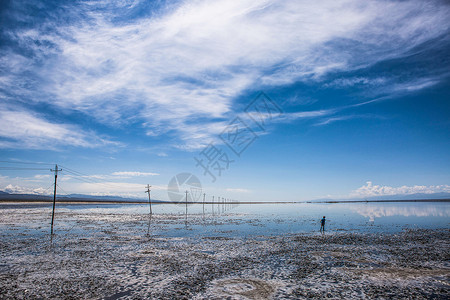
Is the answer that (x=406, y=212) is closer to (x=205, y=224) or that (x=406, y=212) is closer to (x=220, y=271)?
(x=205, y=224)

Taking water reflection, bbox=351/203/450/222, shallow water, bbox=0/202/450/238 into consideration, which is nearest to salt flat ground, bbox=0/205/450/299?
shallow water, bbox=0/202/450/238

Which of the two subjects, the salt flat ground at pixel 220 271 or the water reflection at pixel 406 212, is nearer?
the salt flat ground at pixel 220 271

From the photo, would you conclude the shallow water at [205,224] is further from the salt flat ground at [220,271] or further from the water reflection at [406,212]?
the salt flat ground at [220,271]

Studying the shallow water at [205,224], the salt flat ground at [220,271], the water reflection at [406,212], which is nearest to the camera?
the salt flat ground at [220,271]

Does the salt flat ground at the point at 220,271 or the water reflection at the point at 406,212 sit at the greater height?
the salt flat ground at the point at 220,271

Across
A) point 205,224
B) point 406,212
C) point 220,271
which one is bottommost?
point 406,212

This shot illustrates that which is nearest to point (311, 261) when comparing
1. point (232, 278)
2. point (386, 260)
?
point (386, 260)

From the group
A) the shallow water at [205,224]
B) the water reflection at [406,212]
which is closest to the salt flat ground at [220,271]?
the shallow water at [205,224]

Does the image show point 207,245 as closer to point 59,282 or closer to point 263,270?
point 263,270

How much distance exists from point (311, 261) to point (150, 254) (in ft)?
47.3

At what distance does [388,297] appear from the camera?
42.4 feet

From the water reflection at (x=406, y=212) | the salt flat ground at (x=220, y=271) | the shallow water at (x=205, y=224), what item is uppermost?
the salt flat ground at (x=220, y=271)

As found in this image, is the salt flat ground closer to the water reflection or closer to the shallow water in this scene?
the shallow water

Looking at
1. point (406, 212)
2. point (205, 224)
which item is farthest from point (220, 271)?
point (406, 212)
